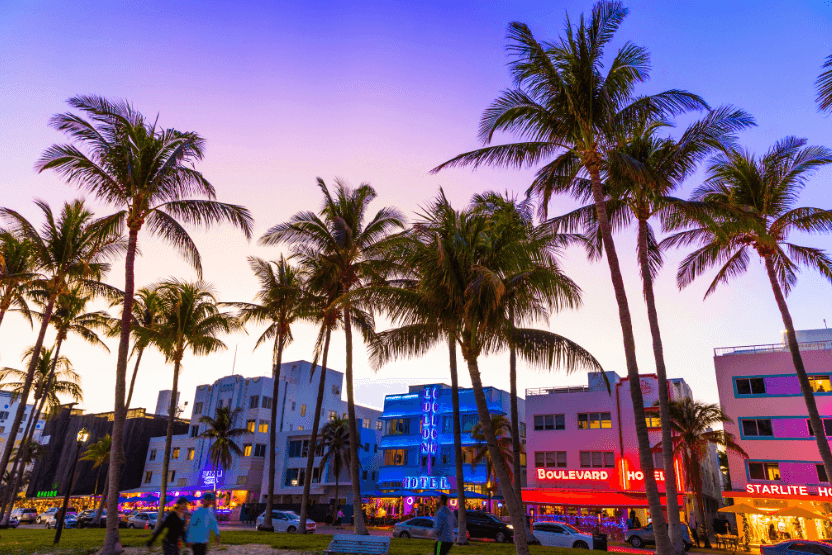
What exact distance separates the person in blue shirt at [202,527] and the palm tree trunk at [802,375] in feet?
63.4

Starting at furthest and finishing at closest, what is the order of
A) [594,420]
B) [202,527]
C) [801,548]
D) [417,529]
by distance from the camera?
[594,420], [417,529], [801,548], [202,527]

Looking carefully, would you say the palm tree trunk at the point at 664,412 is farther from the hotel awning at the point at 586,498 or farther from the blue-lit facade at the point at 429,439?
the blue-lit facade at the point at 429,439

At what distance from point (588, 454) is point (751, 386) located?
12.4 m

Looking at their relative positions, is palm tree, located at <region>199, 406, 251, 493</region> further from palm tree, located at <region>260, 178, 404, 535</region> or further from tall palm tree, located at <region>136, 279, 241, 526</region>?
palm tree, located at <region>260, 178, 404, 535</region>

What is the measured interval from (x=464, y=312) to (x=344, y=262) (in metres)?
11.4

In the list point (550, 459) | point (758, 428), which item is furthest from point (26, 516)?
point (758, 428)

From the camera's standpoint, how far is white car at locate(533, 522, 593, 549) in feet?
Answer: 90.6

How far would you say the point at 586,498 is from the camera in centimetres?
4066

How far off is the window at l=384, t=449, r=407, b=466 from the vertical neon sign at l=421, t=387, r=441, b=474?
10.6 feet

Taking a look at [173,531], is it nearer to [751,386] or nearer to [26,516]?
[751,386]

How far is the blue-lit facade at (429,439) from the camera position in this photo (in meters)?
52.5

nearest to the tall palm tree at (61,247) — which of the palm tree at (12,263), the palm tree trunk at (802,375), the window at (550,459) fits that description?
the palm tree at (12,263)

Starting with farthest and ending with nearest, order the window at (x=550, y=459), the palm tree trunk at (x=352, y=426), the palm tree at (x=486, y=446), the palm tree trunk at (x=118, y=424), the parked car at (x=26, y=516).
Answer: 1. the parked car at (x=26, y=516)
2. the palm tree at (x=486, y=446)
3. the window at (x=550, y=459)
4. the palm tree trunk at (x=352, y=426)
5. the palm tree trunk at (x=118, y=424)

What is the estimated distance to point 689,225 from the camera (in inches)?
904
